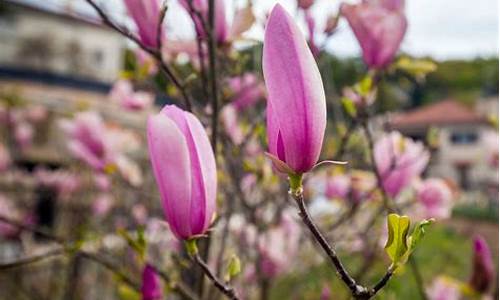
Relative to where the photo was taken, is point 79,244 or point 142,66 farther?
point 142,66

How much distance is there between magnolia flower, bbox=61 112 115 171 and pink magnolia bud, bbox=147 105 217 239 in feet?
2.73

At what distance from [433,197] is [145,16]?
1096mm

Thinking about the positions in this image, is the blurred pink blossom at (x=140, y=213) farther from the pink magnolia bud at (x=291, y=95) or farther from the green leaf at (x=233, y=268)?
the pink magnolia bud at (x=291, y=95)

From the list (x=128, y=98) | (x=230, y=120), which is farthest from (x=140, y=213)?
(x=230, y=120)

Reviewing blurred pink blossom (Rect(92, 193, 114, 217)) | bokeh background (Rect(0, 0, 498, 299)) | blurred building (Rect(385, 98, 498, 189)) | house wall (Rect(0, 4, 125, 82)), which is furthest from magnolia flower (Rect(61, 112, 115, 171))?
blurred building (Rect(385, 98, 498, 189))

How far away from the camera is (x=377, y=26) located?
0.87 meters

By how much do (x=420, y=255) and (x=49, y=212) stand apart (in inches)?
167

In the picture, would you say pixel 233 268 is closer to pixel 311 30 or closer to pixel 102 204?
pixel 311 30

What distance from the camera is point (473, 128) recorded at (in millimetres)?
25516

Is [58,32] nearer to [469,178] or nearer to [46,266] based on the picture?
[469,178]

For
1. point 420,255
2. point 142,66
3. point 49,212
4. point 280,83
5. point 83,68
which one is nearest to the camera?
point 280,83

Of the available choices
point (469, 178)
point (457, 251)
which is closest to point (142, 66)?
point (457, 251)

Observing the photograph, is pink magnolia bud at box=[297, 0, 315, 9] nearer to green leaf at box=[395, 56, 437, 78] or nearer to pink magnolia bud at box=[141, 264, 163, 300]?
green leaf at box=[395, 56, 437, 78]

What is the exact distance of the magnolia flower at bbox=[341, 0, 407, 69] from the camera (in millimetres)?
847
